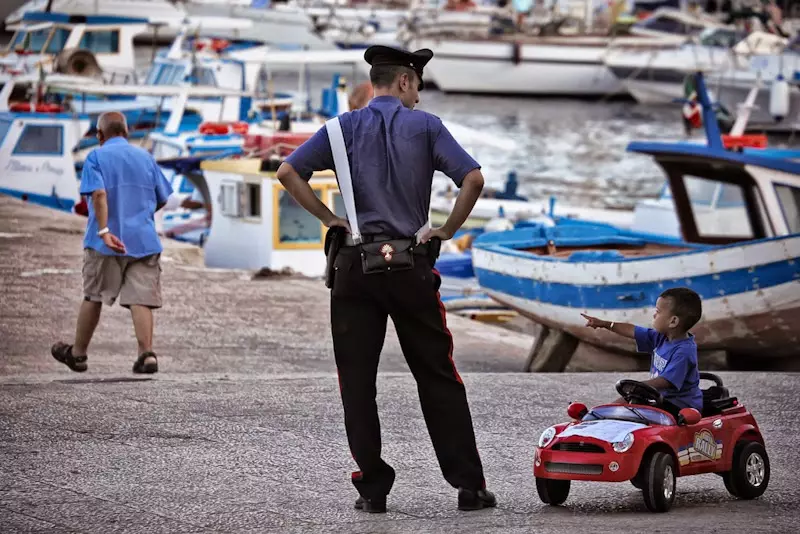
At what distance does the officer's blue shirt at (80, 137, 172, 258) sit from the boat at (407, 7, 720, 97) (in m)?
53.7

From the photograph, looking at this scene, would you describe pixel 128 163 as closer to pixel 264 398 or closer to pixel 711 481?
pixel 264 398

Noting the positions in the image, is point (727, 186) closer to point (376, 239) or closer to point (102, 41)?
point (376, 239)

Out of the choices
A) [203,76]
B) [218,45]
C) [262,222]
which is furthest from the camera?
[218,45]

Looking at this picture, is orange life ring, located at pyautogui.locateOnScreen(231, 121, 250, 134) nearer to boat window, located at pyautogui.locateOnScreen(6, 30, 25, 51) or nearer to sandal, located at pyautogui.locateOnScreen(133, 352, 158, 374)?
boat window, located at pyautogui.locateOnScreen(6, 30, 25, 51)

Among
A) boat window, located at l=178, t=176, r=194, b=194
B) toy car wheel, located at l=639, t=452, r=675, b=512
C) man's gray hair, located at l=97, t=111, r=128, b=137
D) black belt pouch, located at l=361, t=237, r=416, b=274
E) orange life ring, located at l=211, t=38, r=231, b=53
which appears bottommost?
boat window, located at l=178, t=176, r=194, b=194

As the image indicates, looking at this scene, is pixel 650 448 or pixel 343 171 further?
pixel 650 448

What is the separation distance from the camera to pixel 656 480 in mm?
5977

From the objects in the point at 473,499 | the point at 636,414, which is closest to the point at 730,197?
the point at 636,414

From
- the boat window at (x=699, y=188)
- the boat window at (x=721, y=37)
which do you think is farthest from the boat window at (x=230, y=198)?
the boat window at (x=721, y=37)

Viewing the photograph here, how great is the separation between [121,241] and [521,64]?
55.2m

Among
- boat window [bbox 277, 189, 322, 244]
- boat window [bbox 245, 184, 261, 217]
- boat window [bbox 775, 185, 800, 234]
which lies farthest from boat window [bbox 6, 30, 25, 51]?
boat window [bbox 775, 185, 800, 234]

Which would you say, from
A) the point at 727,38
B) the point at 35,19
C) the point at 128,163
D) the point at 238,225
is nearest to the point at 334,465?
the point at 128,163

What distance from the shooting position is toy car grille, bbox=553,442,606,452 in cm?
600

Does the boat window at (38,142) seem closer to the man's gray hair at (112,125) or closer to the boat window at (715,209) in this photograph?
the boat window at (715,209)
